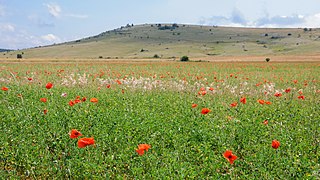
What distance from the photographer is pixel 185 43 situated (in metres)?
127

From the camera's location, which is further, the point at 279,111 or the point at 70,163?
the point at 279,111

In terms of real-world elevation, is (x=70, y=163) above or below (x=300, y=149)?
above

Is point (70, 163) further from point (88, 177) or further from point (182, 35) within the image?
point (182, 35)

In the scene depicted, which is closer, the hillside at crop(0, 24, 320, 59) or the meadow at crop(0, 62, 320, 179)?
the meadow at crop(0, 62, 320, 179)

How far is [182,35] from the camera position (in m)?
147

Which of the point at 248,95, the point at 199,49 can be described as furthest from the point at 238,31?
the point at 248,95

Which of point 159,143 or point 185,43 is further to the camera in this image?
point 185,43

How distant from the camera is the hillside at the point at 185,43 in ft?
353

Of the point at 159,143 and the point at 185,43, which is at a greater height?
the point at 185,43

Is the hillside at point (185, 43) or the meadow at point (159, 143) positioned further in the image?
the hillside at point (185, 43)

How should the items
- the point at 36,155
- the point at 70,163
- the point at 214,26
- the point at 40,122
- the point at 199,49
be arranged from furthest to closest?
the point at 214,26, the point at 199,49, the point at 40,122, the point at 36,155, the point at 70,163

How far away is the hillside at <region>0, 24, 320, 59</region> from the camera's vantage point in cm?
10772

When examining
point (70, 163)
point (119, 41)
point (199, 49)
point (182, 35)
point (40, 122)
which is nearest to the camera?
point (70, 163)

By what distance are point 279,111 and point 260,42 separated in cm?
12479
